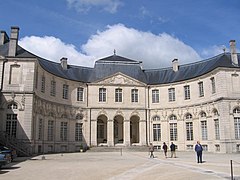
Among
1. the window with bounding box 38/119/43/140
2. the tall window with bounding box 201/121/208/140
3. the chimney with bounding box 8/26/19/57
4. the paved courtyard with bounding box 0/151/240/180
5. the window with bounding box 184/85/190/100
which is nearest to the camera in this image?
the paved courtyard with bounding box 0/151/240/180

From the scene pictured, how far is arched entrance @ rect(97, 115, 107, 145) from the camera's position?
1257 inches

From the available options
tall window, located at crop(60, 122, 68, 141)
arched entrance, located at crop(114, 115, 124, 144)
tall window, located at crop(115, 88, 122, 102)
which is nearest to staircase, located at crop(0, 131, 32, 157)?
tall window, located at crop(60, 122, 68, 141)

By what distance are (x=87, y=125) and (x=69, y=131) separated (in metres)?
2.17

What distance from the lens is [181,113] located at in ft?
96.8

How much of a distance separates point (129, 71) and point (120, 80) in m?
2.35

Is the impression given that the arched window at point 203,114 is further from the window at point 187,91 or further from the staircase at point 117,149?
the staircase at point 117,149

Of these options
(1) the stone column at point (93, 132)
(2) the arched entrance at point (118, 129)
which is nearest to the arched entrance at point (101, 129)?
(2) the arched entrance at point (118, 129)

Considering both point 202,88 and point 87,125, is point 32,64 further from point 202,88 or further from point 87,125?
point 202,88

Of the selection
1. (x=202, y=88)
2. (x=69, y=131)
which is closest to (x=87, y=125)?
(x=69, y=131)

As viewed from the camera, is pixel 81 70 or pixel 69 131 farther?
pixel 81 70

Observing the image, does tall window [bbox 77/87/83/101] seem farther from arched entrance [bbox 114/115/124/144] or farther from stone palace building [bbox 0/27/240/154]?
arched entrance [bbox 114/115/124/144]

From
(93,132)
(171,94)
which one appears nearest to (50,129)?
(93,132)

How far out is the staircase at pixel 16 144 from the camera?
19.4 m

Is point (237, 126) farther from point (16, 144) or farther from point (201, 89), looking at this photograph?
point (16, 144)
